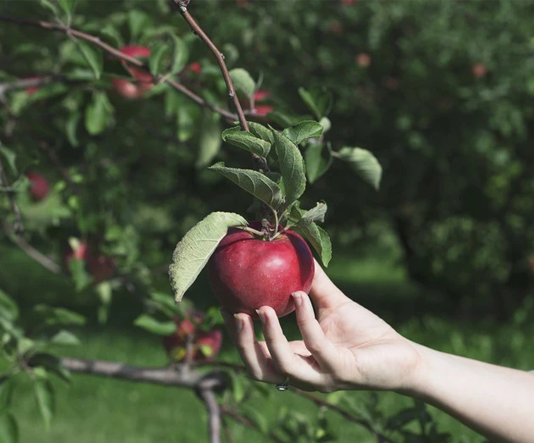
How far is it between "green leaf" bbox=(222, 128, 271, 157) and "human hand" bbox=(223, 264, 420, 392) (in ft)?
0.68

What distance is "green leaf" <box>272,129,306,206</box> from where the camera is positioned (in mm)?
905

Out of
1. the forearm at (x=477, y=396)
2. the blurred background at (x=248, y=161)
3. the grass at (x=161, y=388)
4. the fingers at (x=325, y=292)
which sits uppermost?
the fingers at (x=325, y=292)

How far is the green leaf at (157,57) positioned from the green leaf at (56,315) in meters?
0.56

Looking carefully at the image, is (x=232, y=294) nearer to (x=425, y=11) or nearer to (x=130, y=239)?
(x=130, y=239)

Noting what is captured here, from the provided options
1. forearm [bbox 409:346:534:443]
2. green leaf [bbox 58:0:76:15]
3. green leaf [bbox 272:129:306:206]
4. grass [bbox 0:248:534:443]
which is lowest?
grass [bbox 0:248:534:443]

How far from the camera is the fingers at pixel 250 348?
1044 millimetres

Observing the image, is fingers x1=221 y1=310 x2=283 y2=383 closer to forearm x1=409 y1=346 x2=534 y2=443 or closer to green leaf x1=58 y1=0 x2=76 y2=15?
forearm x1=409 y1=346 x2=534 y2=443

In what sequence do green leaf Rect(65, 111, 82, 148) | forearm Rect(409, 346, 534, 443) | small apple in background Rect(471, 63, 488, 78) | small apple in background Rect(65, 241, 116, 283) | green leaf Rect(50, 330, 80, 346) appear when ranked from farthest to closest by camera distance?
small apple in background Rect(471, 63, 488, 78) < small apple in background Rect(65, 241, 116, 283) < green leaf Rect(65, 111, 82, 148) < green leaf Rect(50, 330, 80, 346) < forearm Rect(409, 346, 534, 443)

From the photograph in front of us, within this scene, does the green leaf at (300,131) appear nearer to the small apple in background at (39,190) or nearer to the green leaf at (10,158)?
the green leaf at (10,158)

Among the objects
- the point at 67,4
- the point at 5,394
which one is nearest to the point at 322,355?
the point at 67,4

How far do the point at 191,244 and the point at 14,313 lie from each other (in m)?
0.95

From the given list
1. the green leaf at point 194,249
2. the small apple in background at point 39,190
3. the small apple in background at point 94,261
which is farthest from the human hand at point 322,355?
the small apple in background at point 39,190

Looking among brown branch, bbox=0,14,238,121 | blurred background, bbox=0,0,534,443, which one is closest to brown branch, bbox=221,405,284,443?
blurred background, bbox=0,0,534,443

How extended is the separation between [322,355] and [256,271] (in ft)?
0.46
